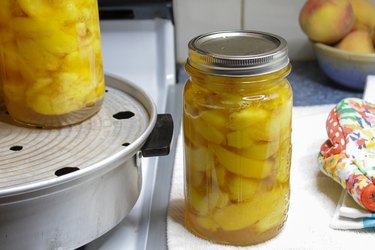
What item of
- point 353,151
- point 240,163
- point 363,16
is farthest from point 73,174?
point 363,16

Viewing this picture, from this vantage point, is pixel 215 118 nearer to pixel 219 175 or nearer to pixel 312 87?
pixel 219 175

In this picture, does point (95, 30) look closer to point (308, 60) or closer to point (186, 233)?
point (186, 233)

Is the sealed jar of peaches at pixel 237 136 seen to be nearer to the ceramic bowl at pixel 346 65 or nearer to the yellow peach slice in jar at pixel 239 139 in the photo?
the yellow peach slice in jar at pixel 239 139

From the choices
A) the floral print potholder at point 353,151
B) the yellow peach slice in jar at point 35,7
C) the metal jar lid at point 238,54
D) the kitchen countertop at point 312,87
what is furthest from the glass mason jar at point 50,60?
the kitchen countertop at point 312,87

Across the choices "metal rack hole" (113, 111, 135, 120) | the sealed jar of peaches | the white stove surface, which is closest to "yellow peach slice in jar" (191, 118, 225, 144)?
the sealed jar of peaches

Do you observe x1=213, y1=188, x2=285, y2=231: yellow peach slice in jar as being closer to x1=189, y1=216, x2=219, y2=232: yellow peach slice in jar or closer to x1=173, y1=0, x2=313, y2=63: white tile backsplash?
x1=189, y1=216, x2=219, y2=232: yellow peach slice in jar
